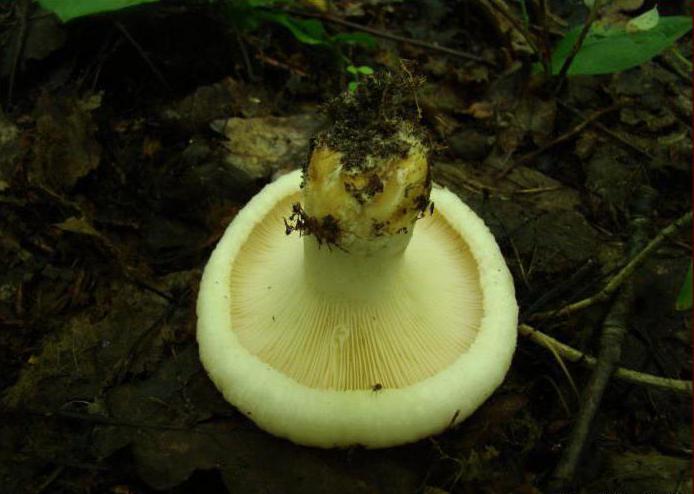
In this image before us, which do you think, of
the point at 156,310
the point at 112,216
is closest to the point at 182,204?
the point at 112,216

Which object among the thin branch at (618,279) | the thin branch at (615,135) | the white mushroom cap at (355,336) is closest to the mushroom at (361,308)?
the white mushroom cap at (355,336)

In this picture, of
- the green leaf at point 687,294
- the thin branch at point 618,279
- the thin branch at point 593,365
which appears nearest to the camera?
the green leaf at point 687,294

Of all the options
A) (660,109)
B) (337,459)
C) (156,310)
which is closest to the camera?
(337,459)

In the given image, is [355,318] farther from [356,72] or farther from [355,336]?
[356,72]

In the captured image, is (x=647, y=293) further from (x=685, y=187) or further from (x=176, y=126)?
(x=176, y=126)

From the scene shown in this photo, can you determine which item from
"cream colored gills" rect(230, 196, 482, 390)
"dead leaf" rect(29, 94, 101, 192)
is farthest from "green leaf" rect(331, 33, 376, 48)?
"cream colored gills" rect(230, 196, 482, 390)

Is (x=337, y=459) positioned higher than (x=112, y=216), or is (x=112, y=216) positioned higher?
(x=112, y=216)

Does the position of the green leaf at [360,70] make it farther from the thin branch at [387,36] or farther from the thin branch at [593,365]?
the thin branch at [593,365]

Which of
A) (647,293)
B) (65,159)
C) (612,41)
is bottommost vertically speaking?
(647,293)
